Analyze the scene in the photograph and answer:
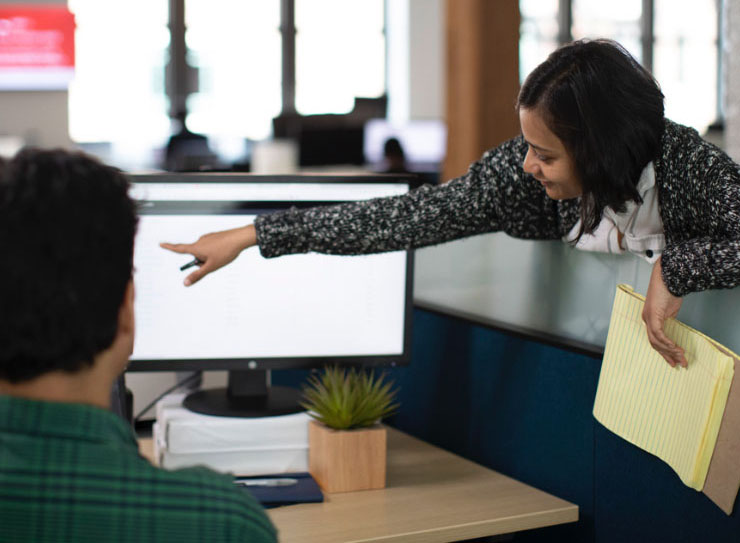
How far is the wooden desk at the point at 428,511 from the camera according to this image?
1.10m

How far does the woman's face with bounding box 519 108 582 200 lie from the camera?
1.02 m

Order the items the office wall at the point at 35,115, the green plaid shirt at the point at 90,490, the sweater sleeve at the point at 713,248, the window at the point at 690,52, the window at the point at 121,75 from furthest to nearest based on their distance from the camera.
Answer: the window at the point at 690,52 < the window at the point at 121,75 < the office wall at the point at 35,115 < the sweater sleeve at the point at 713,248 < the green plaid shirt at the point at 90,490

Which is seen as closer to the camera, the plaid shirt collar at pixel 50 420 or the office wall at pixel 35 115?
the plaid shirt collar at pixel 50 420

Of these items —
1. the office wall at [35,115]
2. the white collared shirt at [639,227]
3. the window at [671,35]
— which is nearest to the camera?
the white collared shirt at [639,227]

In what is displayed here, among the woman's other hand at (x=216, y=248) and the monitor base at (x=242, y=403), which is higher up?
the woman's other hand at (x=216, y=248)

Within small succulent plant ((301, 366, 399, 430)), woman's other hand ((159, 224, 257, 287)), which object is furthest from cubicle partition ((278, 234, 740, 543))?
woman's other hand ((159, 224, 257, 287))

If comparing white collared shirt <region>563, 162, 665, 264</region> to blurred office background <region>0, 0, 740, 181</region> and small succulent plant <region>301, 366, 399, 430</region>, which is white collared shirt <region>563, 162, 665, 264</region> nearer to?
small succulent plant <region>301, 366, 399, 430</region>

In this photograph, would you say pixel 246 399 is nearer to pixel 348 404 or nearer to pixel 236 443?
pixel 236 443

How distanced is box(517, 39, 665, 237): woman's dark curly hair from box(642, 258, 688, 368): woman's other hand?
10 centimetres

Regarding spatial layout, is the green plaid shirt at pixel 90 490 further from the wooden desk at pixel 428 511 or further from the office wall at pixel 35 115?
the office wall at pixel 35 115

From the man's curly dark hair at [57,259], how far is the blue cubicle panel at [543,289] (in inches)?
27.4

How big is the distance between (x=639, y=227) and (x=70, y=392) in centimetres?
71

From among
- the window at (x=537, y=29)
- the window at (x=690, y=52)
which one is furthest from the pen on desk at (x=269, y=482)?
the window at (x=690, y=52)

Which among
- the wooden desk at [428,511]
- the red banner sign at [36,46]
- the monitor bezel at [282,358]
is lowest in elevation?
the wooden desk at [428,511]
